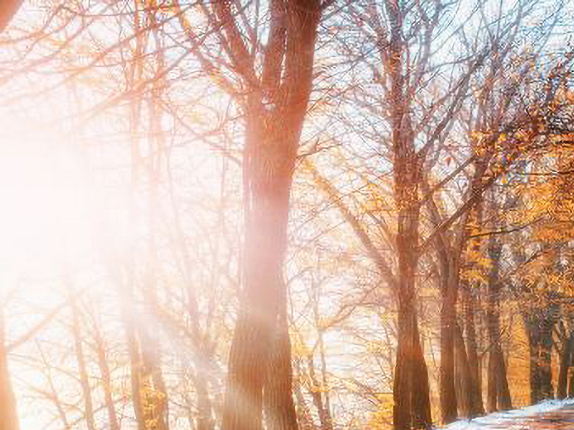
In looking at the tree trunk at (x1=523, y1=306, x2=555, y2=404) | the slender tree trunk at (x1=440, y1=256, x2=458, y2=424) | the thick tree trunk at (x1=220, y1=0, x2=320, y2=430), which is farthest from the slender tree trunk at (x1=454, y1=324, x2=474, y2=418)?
the thick tree trunk at (x1=220, y1=0, x2=320, y2=430)

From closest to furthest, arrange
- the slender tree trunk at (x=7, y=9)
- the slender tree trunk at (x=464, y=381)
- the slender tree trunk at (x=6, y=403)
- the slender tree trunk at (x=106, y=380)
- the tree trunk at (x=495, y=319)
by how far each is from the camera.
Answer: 1. the slender tree trunk at (x=7, y=9)
2. the slender tree trunk at (x=6, y=403)
3. the slender tree trunk at (x=106, y=380)
4. the slender tree trunk at (x=464, y=381)
5. the tree trunk at (x=495, y=319)

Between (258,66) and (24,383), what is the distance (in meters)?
15.2

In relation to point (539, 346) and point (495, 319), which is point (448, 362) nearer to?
point (495, 319)

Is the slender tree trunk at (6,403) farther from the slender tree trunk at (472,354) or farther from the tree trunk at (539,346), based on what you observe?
the tree trunk at (539,346)

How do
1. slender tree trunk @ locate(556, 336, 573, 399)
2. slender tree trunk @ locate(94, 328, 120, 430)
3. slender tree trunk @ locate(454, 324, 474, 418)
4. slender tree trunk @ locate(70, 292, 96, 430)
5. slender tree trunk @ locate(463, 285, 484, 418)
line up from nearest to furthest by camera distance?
slender tree trunk @ locate(94, 328, 120, 430) < slender tree trunk @ locate(70, 292, 96, 430) < slender tree trunk @ locate(454, 324, 474, 418) < slender tree trunk @ locate(463, 285, 484, 418) < slender tree trunk @ locate(556, 336, 573, 399)

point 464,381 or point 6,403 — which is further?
point 464,381

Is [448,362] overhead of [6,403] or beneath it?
overhead

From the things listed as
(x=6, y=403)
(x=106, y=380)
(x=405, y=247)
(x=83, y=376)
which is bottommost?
(x=6, y=403)

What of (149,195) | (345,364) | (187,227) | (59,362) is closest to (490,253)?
(345,364)

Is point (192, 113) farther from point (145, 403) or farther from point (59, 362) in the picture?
point (59, 362)

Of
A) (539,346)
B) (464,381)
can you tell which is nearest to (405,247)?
(464,381)

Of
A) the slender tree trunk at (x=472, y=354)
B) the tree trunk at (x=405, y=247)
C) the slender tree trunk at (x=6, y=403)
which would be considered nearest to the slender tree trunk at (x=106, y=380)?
the tree trunk at (x=405, y=247)

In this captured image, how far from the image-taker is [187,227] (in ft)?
58.9

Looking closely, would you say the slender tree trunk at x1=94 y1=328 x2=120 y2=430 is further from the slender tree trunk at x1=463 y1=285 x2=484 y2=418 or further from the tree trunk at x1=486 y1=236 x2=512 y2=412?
the tree trunk at x1=486 y1=236 x2=512 y2=412
